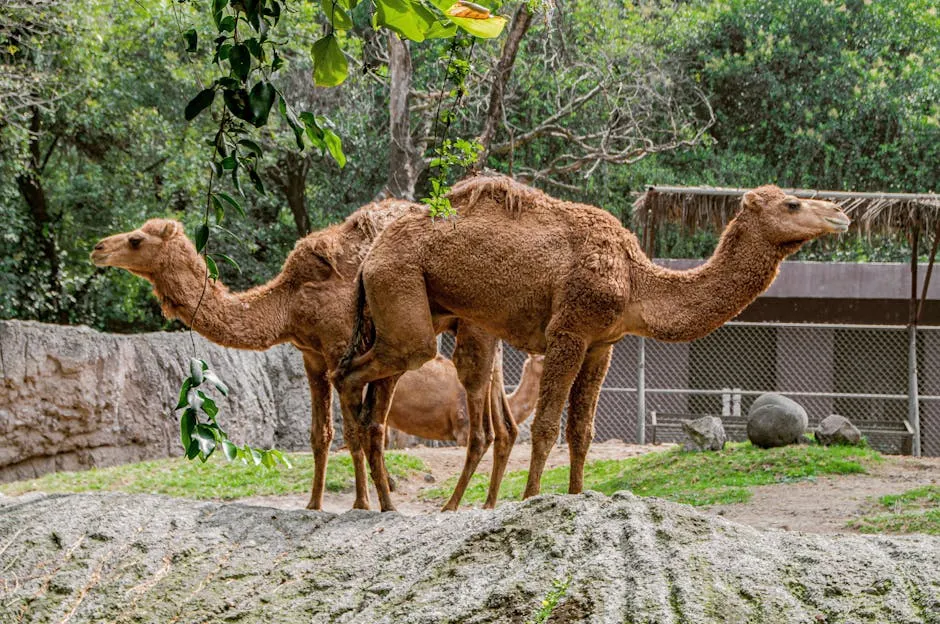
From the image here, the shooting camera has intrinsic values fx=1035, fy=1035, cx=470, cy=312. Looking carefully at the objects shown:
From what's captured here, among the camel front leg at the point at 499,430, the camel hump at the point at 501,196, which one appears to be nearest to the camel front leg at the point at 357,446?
the camel front leg at the point at 499,430

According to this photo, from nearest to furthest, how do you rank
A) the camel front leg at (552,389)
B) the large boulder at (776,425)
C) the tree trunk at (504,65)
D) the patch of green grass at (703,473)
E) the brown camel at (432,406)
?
1. the camel front leg at (552,389)
2. the patch of green grass at (703,473)
3. the large boulder at (776,425)
4. the brown camel at (432,406)
5. the tree trunk at (504,65)

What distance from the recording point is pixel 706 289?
274 inches

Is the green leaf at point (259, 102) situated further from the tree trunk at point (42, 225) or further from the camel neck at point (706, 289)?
the tree trunk at point (42, 225)

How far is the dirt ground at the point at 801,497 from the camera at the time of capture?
26.8 feet

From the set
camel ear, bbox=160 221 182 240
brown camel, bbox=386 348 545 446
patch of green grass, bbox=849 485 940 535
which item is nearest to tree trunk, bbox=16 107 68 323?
brown camel, bbox=386 348 545 446

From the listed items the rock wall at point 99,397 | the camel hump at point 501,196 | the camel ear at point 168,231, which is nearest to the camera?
the camel hump at point 501,196

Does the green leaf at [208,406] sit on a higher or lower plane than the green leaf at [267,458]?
higher

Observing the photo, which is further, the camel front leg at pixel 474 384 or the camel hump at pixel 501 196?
the camel front leg at pixel 474 384

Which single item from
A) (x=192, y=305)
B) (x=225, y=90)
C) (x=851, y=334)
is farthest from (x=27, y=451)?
(x=851, y=334)

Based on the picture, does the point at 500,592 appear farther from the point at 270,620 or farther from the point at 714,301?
the point at 714,301

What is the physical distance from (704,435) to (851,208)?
4.08 meters

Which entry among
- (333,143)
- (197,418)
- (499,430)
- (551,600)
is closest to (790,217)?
(499,430)

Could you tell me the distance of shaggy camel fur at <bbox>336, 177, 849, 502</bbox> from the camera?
22.1ft

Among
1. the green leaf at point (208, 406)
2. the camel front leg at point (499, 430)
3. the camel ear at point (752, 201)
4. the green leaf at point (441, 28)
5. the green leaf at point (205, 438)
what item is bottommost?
the camel front leg at point (499, 430)
